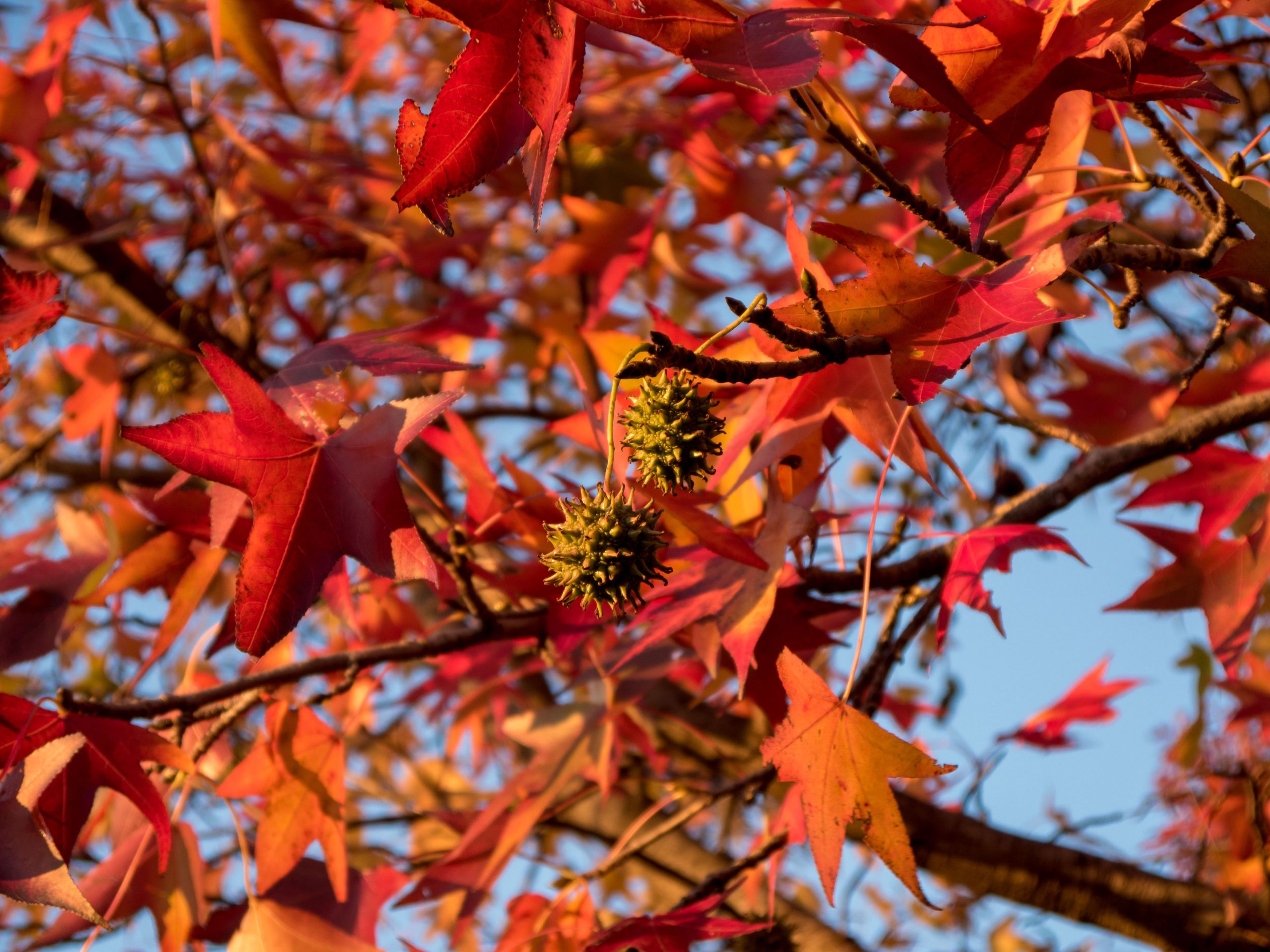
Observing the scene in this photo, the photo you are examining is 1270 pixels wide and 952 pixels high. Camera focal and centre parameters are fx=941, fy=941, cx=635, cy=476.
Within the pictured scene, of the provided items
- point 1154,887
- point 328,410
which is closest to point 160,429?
point 328,410

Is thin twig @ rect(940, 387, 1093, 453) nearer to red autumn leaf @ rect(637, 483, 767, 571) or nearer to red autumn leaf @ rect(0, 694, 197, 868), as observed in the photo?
red autumn leaf @ rect(637, 483, 767, 571)

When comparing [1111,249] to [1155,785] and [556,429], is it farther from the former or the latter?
[1155,785]

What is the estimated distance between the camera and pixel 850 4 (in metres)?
1.04

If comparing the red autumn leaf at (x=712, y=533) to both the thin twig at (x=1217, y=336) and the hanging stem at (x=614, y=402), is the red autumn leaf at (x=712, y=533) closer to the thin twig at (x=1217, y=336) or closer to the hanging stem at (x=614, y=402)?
the hanging stem at (x=614, y=402)

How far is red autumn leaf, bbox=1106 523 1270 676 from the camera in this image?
98 cm

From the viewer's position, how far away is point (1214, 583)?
1.01 m

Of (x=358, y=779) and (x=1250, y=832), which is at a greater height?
(x=1250, y=832)

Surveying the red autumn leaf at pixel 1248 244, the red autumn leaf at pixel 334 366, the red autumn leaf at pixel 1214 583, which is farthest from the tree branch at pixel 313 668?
the red autumn leaf at pixel 1248 244

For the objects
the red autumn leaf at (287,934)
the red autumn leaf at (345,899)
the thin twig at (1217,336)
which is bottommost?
the red autumn leaf at (287,934)

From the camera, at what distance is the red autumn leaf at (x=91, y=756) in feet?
3.03

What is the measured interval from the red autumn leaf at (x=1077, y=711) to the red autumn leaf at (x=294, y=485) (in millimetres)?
1325

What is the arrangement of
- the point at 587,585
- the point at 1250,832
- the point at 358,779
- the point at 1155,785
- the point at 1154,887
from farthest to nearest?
1. the point at 1155,785
2. the point at 358,779
3. the point at 1250,832
4. the point at 1154,887
5. the point at 587,585

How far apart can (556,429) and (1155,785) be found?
2.75 meters

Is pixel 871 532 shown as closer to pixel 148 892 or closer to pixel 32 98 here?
pixel 148 892
